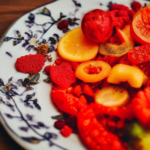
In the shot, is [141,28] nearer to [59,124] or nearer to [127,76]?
[127,76]

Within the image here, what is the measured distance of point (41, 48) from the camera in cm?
131

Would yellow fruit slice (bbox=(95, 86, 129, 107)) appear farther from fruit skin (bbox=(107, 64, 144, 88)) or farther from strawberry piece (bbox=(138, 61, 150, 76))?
strawberry piece (bbox=(138, 61, 150, 76))

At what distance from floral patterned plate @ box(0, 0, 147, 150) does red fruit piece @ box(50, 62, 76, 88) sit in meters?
0.06

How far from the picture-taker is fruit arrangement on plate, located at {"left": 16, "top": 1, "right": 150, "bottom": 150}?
95 centimetres

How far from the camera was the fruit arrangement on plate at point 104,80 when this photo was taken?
3.11 feet

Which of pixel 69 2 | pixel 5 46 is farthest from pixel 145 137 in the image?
pixel 69 2

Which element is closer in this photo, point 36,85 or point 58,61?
point 36,85

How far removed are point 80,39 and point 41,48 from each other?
0.25m

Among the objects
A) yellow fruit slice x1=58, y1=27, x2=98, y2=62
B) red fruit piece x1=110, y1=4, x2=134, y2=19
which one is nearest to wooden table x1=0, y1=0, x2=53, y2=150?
yellow fruit slice x1=58, y1=27, x2=98, y2=62

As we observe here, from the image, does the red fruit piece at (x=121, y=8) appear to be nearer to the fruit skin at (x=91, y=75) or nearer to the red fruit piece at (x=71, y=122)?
the fruit skin at (x=91, y=75)

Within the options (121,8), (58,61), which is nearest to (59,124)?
(58,61)

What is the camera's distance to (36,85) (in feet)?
3.84

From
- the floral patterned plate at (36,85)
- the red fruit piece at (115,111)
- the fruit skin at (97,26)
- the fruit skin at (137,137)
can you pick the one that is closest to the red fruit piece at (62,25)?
the floral patterned plate at (36,85)

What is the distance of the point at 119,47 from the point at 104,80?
24 cm
